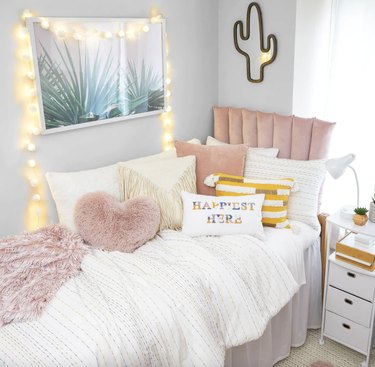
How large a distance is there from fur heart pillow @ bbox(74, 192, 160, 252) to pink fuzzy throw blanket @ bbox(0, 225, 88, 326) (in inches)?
3.4

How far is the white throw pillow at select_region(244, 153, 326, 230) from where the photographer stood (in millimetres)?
2453

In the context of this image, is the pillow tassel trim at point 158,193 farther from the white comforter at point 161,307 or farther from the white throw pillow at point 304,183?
the white throw pillow at point 304,183

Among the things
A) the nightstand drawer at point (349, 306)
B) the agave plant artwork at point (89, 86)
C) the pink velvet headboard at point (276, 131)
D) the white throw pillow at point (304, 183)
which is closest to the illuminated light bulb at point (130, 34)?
the agave plant artwork at point (89, 86)

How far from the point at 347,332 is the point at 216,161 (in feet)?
3.92

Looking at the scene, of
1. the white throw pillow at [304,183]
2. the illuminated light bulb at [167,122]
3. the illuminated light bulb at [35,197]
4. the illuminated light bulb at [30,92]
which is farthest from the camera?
the illuminated light bulb at [167,122]

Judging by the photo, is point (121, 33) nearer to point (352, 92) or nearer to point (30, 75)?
point (30, 75)

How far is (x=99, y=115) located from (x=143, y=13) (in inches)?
A: 26.9

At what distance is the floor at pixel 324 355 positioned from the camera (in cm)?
235

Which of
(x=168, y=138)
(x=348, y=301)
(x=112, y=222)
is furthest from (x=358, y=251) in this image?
(x=168, y=138)

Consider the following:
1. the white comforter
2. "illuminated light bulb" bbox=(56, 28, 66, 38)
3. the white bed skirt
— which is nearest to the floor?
the white bed skirt

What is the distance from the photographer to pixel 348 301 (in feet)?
7.54

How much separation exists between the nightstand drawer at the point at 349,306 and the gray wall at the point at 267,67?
3.78 ft

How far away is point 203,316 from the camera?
5.94ft

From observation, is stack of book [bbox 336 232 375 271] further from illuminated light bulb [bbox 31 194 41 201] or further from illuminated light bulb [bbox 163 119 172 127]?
illuminated light bulb [bbox 31 194 41 201]
